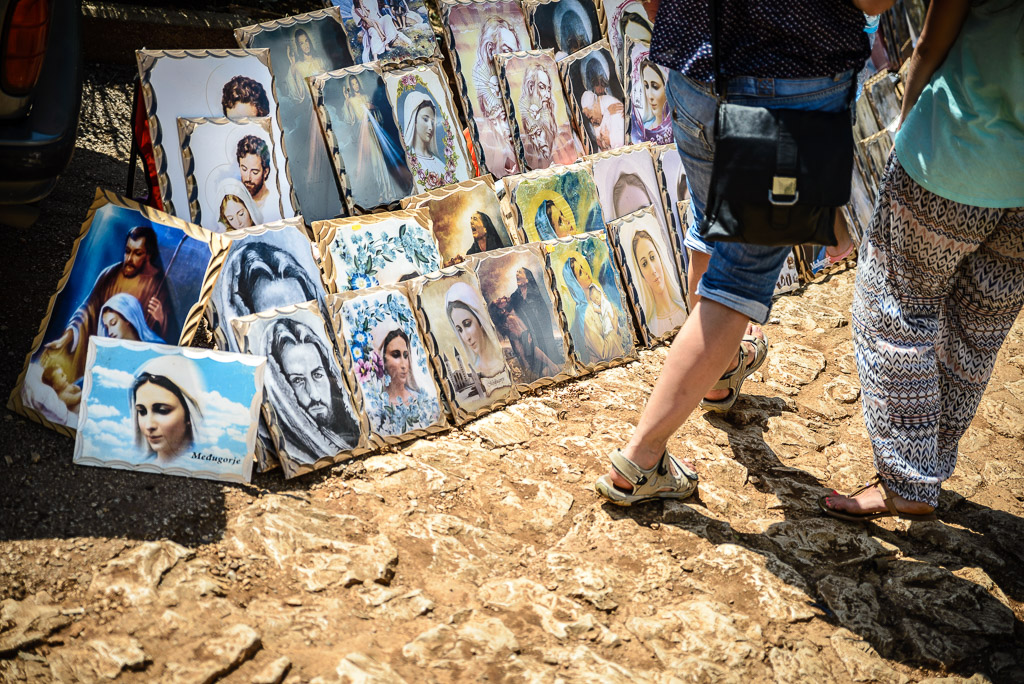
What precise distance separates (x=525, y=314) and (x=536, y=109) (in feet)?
2.93

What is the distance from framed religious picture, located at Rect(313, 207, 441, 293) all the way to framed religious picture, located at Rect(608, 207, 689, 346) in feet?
2.38

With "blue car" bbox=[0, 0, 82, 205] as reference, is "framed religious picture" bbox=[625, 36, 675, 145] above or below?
below

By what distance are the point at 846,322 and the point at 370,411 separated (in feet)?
6.40

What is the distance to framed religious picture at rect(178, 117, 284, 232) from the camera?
2275 millimetres

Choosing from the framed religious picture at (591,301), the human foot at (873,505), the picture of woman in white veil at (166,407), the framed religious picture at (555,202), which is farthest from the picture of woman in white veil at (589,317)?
the picture of woman in white veil at (166,407)

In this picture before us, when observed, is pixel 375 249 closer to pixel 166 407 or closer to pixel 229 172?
pixel 229 172

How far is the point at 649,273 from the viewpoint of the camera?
2857mm

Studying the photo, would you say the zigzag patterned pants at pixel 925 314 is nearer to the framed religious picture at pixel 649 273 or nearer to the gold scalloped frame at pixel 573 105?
the framed religious picture at pixel 649 273

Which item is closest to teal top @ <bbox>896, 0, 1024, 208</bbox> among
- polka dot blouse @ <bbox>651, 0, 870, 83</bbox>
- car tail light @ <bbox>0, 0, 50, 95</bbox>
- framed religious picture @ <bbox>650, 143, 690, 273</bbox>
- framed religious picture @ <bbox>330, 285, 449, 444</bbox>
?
polka dot blouse @ <bbox>651, 0, 870, 83</bbox>

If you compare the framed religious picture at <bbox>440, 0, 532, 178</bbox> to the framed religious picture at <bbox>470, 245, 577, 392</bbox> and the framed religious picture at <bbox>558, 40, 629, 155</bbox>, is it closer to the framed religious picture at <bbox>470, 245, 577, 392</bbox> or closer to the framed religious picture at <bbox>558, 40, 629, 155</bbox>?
the framed religious picture at <bbox>558, 40, 629, 155</bbox>

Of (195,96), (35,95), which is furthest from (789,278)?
(35,95)

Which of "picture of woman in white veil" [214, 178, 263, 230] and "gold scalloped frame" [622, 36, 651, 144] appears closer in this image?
"picture of woman in white veil" [214, 178, 263, 230]

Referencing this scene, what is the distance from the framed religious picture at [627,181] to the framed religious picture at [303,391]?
121 cm

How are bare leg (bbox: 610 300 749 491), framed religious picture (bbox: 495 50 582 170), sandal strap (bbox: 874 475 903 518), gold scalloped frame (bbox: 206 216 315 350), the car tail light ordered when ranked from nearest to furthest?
bare leg (bbox: 610 300 749 491) → the car tail light → sandal strap (bbox: 874 475 903 518) → gold scalloped frame (bbox: 206 216 315 350) → framed religious picture (bbox: 495 50 582 170)
